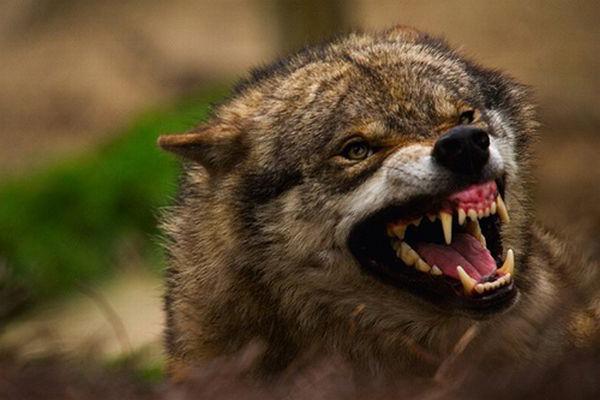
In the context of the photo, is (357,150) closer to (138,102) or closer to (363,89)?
(363,89)

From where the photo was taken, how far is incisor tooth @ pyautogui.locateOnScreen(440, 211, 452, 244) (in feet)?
17.8

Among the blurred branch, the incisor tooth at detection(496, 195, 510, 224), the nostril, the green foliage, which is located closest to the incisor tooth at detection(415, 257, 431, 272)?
the incisor tooth at detection(496, 195, 510, 224)

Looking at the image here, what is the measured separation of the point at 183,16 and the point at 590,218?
43.8 ft

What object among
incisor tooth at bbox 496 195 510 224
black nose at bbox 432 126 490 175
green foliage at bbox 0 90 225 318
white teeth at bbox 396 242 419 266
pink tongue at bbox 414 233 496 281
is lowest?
green foliage at bbox 0 90 225 318

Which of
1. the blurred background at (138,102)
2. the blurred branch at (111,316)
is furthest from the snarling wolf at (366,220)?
the blurred background at (138,102)

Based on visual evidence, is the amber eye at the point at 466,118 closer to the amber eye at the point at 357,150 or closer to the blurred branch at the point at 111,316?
the amber eye at the point at 357,150

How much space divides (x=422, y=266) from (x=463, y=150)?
54 centimetres

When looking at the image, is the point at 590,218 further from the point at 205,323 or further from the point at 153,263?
the point at 153,263

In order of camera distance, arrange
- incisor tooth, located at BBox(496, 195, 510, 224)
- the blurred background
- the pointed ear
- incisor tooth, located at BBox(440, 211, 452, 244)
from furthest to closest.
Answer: the blurred background, the pointed ear, incisor tooth, located at BBox(496, 195, 510, 224), incisor tooth, located at BBox(440, 211, 452, 244)

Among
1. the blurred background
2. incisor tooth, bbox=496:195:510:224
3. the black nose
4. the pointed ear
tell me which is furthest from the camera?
the blurred background

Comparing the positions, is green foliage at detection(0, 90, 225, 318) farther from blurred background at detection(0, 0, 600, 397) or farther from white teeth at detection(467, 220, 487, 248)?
white teeth at detection(467, 220, 487, 248)

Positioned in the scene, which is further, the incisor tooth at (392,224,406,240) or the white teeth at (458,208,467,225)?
the incisor tooth at (392,224,406,240)

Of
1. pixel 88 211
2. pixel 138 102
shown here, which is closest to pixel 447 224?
pixel 88 211

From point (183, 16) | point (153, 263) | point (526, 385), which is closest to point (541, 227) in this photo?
point (526, 385)
